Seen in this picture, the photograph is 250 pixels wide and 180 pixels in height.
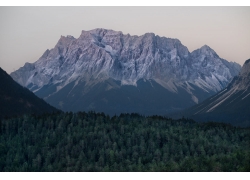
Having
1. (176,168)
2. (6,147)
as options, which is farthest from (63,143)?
(176,168)

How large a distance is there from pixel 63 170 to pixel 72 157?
473 inches

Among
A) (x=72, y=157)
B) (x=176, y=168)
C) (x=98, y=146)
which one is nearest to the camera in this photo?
(x=176, y=168)

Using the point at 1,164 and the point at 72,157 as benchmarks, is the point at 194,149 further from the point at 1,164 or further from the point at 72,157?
the point at 1,164

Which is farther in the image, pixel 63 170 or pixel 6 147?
pixel 6 147

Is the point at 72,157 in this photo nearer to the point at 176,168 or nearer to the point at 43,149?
the point at 43,149

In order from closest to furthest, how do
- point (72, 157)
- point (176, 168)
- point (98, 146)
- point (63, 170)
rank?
1. point (176, 168)
2. point (63, 170)
3. point (72, 157)
4. point (98, 146)

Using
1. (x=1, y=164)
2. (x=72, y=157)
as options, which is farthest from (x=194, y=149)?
(x=1, y=164)

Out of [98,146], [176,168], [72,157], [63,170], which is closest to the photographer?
[176,168]

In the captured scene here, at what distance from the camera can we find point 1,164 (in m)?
182

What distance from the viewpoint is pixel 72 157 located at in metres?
186

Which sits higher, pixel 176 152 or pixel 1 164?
pixel 176 152

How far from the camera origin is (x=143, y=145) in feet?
652

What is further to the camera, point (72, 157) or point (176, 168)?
point (72, 157)

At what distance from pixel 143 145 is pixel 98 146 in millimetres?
17368
